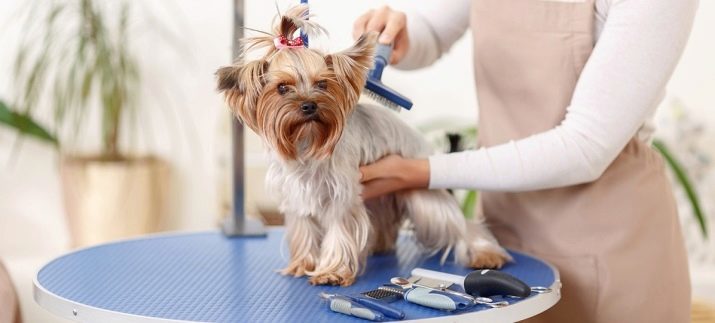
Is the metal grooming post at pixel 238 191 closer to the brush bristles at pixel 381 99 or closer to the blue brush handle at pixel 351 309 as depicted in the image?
the brush bristles at pixel 381 99

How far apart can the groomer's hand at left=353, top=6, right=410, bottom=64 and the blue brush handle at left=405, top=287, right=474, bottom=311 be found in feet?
1.76

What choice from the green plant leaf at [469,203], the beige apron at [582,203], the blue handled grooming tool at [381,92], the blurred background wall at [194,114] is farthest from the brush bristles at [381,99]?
Answer: the blurred background wall at [194,114]

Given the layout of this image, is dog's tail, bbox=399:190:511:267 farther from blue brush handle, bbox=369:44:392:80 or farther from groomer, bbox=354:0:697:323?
blue brush handle, bbox=369:44:392:80

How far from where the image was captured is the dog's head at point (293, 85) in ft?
4.64

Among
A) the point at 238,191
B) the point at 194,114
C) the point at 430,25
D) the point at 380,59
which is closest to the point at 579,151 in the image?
the point at 380,59

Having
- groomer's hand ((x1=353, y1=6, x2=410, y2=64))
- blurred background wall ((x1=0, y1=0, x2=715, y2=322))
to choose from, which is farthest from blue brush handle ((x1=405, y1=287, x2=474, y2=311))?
blurred background wall ((x1=0, y1=0, x2=715, y2=322))

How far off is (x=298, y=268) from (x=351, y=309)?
0.28 metres

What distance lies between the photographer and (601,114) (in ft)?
5.11

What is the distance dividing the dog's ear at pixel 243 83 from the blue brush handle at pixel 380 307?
0.32m

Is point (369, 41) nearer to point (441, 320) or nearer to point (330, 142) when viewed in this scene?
point (330, 142)

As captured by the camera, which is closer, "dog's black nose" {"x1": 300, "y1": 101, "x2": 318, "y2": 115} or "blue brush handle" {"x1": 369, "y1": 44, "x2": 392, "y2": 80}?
"dog's black nose" {"x1": 300, "y1": 101, "x2": 318, "y2": 115}

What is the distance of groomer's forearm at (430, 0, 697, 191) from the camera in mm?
1526

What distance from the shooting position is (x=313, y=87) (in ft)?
4.67

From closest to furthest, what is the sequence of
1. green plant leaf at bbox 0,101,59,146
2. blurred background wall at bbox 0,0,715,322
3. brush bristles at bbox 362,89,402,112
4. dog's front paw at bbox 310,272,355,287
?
dog's front paw at bbox 310,272,355,287
brush bristles at bbox 362,89,402,112
green plant leaf at bbox 0,101,59,146
blurred background wall at bbox 0,0,715,322
